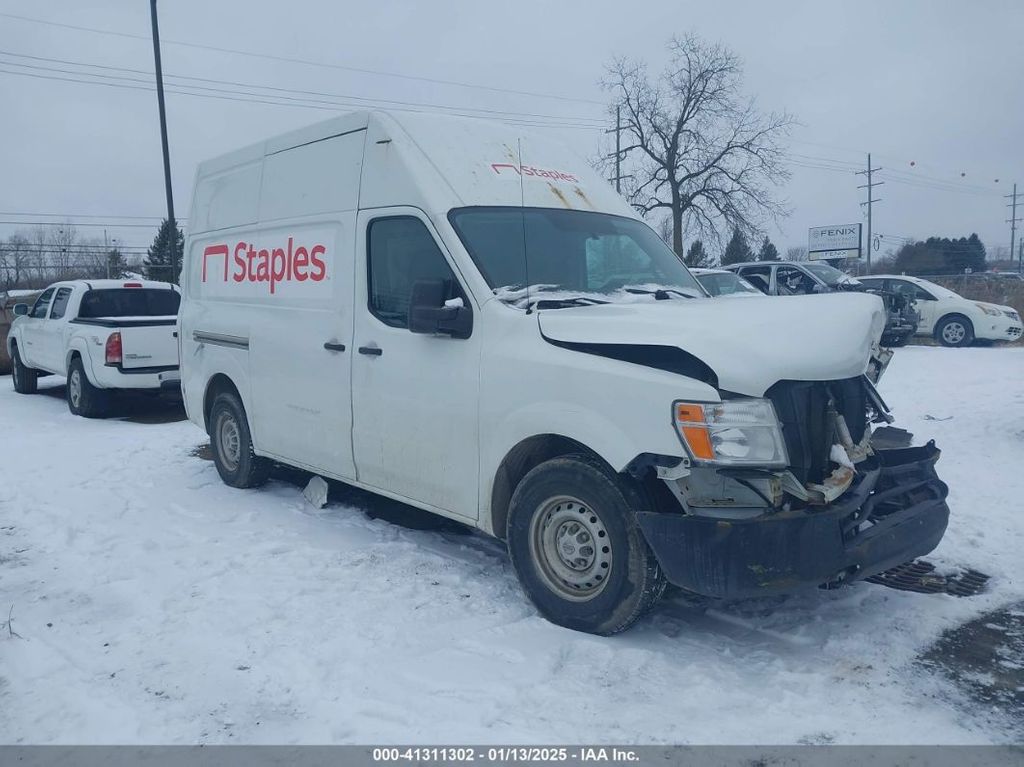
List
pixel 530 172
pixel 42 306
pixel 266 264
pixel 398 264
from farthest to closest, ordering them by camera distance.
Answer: pixel 42 306
pixel 266 264
pixel 530 172
pixel 398 264

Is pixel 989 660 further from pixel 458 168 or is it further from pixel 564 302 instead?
pixel 458 168

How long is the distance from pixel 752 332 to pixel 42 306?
516 inches

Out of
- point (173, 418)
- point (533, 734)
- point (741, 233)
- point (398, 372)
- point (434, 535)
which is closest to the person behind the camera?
point (533, 734)

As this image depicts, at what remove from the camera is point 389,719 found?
3.34 metres

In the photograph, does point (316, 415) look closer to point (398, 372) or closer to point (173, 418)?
point (398, 372)

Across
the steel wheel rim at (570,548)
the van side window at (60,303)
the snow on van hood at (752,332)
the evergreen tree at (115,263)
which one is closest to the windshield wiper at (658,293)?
the snow on van hood at (752,332)

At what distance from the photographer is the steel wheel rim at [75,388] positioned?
11.4m

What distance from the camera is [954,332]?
56.8ft

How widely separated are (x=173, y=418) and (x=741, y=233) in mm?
30192

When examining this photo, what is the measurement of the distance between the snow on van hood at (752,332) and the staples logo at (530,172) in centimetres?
133

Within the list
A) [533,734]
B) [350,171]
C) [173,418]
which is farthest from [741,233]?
[533,734]

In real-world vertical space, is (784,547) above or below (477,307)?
below

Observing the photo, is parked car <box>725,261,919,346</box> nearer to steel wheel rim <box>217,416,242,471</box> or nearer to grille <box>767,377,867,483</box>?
steel wheel rim <box>217,416,242,471</box>

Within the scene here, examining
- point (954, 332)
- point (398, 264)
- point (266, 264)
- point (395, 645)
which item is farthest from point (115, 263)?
point (395, 645)
